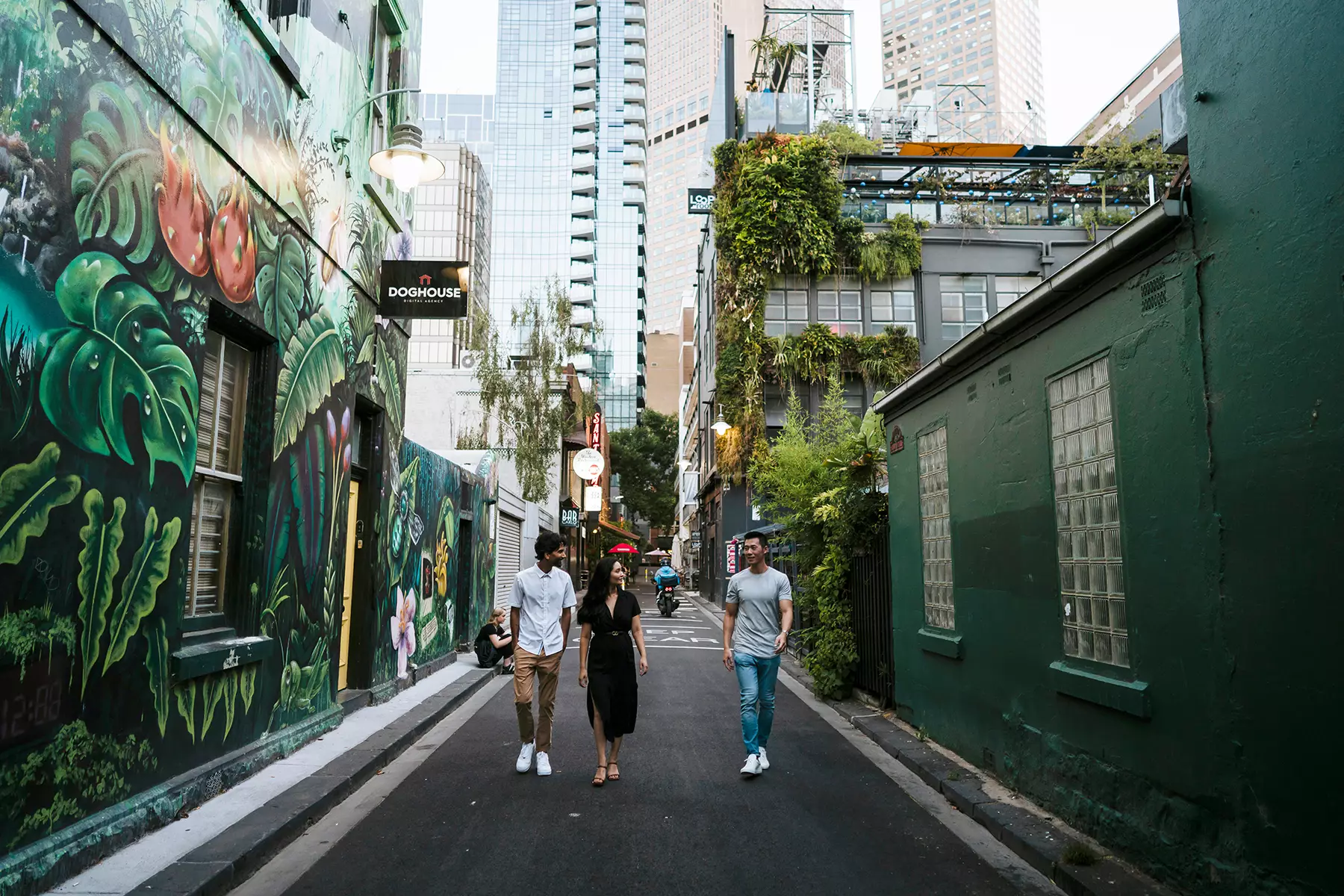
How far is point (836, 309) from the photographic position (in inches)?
1046

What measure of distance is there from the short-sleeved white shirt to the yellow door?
3.32 metres

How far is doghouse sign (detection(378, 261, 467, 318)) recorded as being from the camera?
9352 millimetres

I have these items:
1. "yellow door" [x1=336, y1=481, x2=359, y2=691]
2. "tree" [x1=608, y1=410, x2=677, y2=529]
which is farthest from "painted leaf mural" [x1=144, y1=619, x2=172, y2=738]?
"tree" [x1=608, y1=410, x2=677, y2=529]

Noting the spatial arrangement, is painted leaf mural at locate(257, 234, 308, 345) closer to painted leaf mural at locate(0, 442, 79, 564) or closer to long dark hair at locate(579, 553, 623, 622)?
painted leaf mural at locate(0, 442, 79, 564)

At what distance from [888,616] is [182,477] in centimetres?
730

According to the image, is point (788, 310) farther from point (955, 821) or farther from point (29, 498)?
point (29, 498)

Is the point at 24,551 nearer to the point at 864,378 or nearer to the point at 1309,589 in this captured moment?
the point at 1309,589

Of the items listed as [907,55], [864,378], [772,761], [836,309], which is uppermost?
[907,55]

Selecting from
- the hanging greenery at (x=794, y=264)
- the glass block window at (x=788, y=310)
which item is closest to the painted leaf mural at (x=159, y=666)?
the hanging greenery at (x=794, y=264)

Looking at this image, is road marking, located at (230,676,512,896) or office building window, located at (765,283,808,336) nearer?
road marking, located at (230,676,512,896)

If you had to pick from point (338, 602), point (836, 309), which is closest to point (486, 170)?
point (836, 309)

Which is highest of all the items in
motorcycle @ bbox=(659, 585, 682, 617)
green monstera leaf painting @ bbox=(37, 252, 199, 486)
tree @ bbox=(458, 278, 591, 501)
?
tree @ bbox=(458, 278, 591, 501)

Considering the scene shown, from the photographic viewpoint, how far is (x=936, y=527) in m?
8.13

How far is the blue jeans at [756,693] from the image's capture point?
6.87 m
